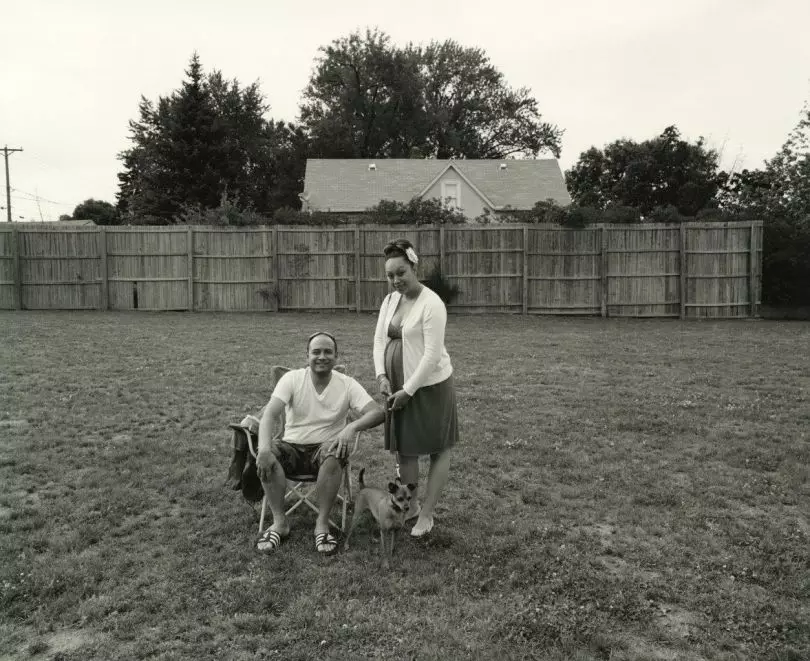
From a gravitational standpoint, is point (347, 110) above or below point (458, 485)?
above

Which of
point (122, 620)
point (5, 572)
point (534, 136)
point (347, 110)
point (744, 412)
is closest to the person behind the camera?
point (122, 620)

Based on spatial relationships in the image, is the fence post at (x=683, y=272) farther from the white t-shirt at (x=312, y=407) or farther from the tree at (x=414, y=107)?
the tree at (x=414, y=107)

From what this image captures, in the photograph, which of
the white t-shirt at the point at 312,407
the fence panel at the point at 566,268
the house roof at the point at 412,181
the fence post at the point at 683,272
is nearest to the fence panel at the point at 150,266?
the fence panel at the point at 566,268

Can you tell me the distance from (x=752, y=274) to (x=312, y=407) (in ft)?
54.1

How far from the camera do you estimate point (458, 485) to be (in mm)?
5031

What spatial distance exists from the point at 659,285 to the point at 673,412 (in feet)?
37.4

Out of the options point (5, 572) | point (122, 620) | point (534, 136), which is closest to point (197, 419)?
point (5, 572)

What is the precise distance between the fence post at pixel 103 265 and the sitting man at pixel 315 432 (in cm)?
1547

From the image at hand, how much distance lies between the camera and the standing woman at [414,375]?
390 cm

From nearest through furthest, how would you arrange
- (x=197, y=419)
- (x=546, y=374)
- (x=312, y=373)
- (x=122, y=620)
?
1. (x=122, y=620)
2. (x=312, y=373)
3. (x=197, y=419)
4. (x=546, y=374)

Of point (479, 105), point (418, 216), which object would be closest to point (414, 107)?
point (479, 105)

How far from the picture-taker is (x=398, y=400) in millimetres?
3936

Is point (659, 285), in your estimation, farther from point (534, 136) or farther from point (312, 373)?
point (534, 136)

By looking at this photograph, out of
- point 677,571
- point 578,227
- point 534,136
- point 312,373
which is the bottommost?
point 677,571
